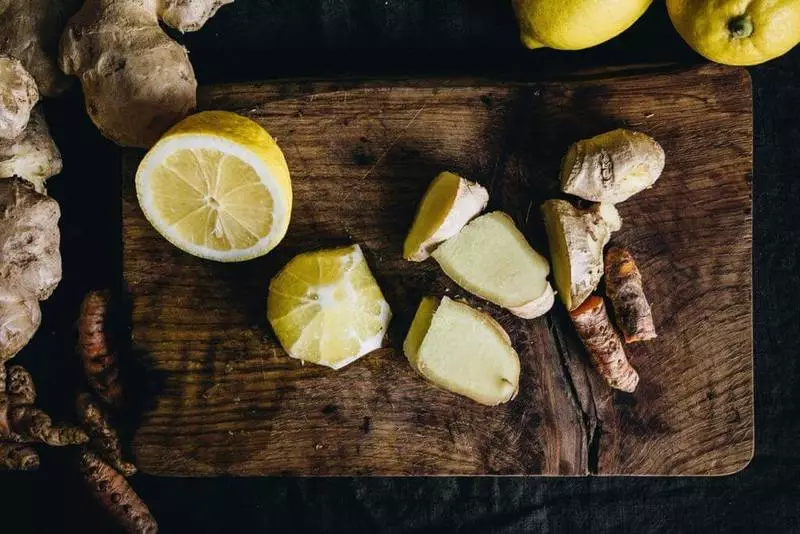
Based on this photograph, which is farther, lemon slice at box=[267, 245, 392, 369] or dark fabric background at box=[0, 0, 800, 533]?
dark fabric background at box=[0, 0, 800, 533]

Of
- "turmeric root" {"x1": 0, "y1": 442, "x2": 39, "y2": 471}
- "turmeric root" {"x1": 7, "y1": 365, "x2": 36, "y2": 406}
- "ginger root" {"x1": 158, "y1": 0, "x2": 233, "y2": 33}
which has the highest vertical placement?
"ginger root" {"x1": 158, "y1": 0, "x2": 233, "y2": 33}

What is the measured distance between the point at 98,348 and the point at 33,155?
445 mm

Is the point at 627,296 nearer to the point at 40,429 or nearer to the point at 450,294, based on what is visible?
the point at 450,294

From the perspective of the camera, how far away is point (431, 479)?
195 centimetres

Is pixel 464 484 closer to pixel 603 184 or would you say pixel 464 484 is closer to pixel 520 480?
pixel 520 480

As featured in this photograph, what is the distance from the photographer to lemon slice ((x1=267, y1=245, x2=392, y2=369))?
162 cm

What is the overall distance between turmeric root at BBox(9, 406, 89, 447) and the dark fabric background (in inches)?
4.6

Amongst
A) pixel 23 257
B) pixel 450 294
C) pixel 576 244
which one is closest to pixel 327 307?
pixel 450 294

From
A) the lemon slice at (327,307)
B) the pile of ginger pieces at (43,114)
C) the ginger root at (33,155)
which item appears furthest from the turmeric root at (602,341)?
the ginger root at (33,155)

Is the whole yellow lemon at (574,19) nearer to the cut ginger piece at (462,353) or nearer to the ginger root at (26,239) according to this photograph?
the cut ginger piece at (462,353)

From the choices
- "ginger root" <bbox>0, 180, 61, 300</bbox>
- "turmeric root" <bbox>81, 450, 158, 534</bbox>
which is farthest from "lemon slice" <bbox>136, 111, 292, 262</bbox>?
"turmeric root" <bbox>81, 450, 158, 534</bbox>

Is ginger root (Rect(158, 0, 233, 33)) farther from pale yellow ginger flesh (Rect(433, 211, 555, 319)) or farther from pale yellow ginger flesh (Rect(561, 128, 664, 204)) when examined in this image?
pale yellow ginger flesh (Rect(561, 128, 664, 204))

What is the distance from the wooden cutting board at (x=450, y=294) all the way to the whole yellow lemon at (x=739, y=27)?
141 mm

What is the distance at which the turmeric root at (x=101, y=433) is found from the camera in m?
1.78
